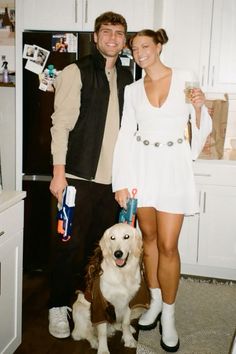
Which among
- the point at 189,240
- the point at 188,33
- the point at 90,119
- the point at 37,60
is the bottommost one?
the point at 189,240

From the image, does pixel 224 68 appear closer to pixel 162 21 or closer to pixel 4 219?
pixel 162 21

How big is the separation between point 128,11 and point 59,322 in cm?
196

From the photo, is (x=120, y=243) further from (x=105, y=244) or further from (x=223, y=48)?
(x=223, y=48)

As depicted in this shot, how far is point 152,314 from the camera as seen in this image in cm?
218

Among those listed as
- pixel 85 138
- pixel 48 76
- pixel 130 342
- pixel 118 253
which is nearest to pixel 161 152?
pixel 85 138

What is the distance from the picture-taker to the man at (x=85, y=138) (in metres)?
2.02

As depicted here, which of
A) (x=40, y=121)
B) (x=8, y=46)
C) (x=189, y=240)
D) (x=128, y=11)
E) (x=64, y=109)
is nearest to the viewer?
(x=64, y=109)

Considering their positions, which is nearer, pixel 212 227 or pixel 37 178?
pixel 37 178

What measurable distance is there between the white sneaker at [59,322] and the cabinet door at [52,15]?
179 centimetres

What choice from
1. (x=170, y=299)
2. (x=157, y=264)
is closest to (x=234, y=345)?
(x=170, y=299)

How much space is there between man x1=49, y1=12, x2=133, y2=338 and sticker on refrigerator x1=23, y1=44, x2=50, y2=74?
618 millimetres

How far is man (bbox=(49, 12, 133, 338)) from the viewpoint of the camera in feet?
6.64

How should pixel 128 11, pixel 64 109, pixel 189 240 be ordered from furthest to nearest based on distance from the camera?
pixel 189 240, pixel 128 11, pixel 64 109

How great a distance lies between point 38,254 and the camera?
2.86 meters
